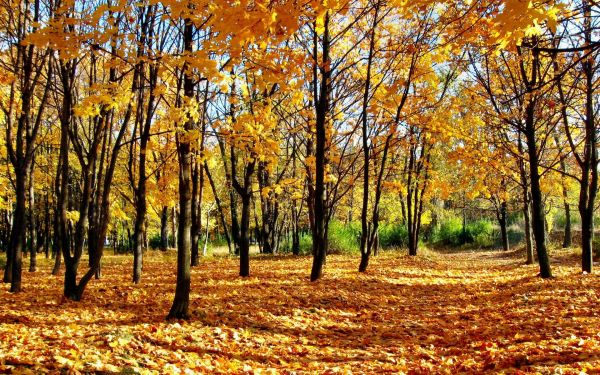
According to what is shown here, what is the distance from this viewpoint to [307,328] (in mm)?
6219

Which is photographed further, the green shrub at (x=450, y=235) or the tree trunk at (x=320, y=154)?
the green shrub at (x=450, y=235)

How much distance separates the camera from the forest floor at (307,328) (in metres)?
4.15

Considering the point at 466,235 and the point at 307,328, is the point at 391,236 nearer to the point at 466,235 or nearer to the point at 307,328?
the point at 466,235

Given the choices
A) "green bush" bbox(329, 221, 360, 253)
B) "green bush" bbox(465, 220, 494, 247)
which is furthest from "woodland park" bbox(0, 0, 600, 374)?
"green bush" bbox(465, 220, 494, 247)

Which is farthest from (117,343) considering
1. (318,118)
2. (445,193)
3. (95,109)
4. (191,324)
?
(445,193)

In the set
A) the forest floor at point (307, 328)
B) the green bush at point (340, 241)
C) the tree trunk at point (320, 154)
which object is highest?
the tree trunk at point (320, 154)

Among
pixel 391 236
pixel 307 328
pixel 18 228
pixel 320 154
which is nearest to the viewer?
pixel 307 328

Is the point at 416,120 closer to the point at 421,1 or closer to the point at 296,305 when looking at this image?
the point at 296,305

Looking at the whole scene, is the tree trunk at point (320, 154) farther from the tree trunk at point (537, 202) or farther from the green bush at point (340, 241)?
the green bush at point (340, 241)

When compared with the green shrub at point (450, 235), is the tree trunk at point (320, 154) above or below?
above

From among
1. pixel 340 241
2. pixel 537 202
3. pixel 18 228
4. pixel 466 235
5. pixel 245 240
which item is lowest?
pixel 466 235

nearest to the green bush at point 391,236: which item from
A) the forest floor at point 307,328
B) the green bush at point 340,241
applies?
the green bush at point 340,241

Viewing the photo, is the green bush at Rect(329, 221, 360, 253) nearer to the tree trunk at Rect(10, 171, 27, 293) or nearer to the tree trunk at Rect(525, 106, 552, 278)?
the tree trunk at Rect(525, 106, 552, 278)

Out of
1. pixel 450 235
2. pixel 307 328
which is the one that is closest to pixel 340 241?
pixel 450 235
